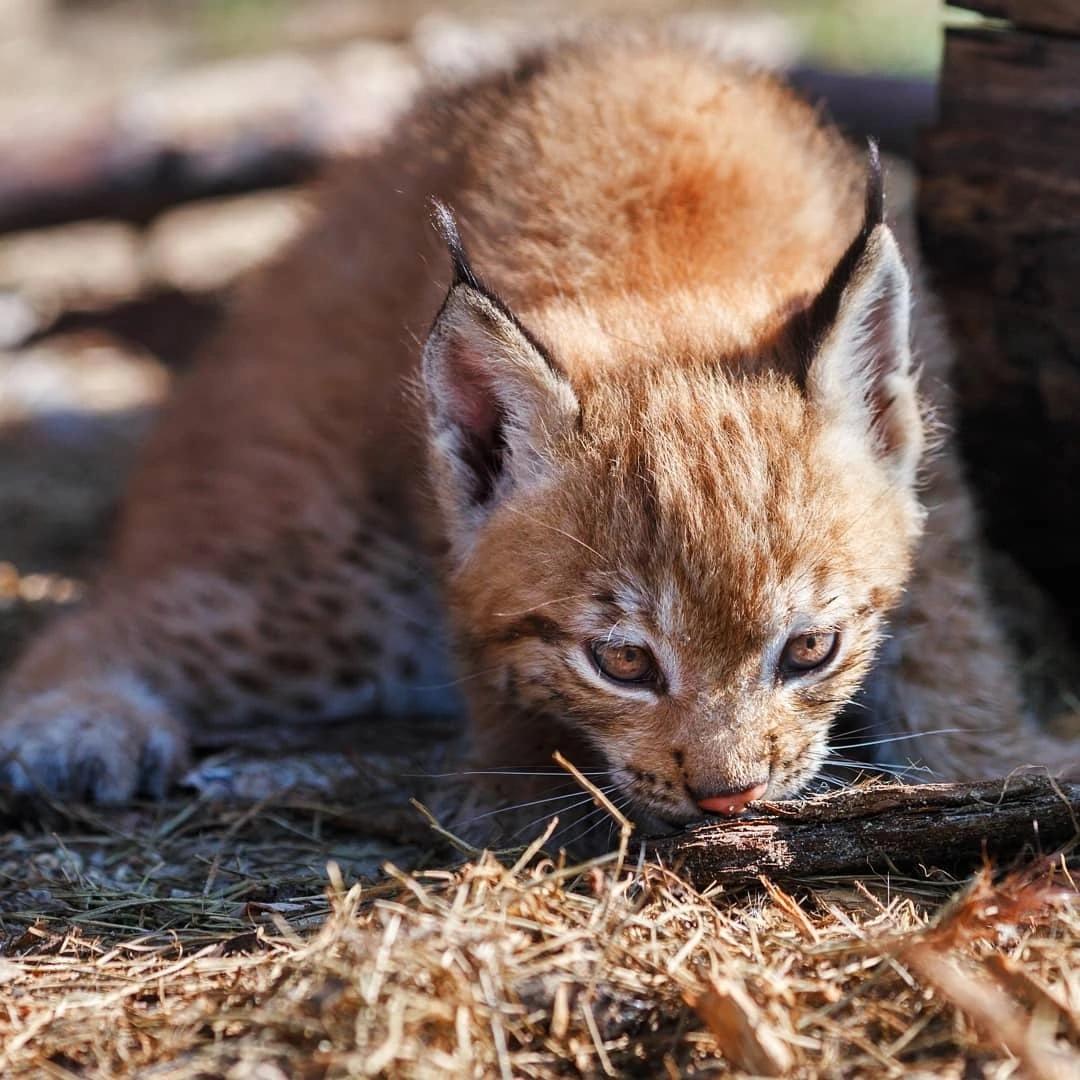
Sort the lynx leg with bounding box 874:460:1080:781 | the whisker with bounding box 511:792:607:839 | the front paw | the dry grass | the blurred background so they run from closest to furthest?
the dry grass < the whisker with bounding box 511:792:607:839 < the lynx leg with bounding box 874:460:1080:781 < the front paw < the blurred background

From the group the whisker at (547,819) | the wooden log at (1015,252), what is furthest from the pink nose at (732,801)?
the wooden log at (1015,252)

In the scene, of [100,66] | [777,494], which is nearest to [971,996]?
[777,494]

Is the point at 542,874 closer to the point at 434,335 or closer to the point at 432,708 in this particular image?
the point at 434,335

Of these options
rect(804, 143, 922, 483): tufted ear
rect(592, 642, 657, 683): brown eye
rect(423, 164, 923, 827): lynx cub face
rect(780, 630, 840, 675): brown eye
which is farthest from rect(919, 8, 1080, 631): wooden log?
rect(592, 642, 657, 683): brown eye

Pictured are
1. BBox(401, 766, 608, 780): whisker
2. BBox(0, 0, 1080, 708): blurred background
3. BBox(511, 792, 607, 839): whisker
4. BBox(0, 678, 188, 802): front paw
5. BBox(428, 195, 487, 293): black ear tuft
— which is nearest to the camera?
BBox(428, 195, 487, 293): black ear tuft

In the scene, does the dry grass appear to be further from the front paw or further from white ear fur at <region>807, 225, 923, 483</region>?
Answer: white ear fur at <region>807, 225, 923, 483</region>
